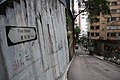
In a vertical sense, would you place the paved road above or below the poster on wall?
below

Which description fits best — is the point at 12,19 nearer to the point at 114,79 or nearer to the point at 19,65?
the point at 19,65

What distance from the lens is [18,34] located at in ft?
15.5

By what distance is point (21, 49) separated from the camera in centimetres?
485

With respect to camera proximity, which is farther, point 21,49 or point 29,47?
point 29,47

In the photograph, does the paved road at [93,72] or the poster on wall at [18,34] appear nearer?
the poster on wall at [18,34]

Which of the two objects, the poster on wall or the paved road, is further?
the paved road

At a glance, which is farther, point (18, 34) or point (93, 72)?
point (93, 72)

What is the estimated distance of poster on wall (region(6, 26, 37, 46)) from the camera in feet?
14.0

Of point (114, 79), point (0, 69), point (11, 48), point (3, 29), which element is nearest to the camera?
point (0, 69)

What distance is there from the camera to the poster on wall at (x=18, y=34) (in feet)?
14.0

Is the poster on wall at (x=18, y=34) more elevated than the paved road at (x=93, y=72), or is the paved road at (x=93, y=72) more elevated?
the poster on wall at (x=18, y=34)

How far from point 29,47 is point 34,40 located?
613mm

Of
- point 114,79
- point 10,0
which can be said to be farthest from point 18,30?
point 114,79

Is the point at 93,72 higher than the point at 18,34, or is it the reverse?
the point at 18,34
